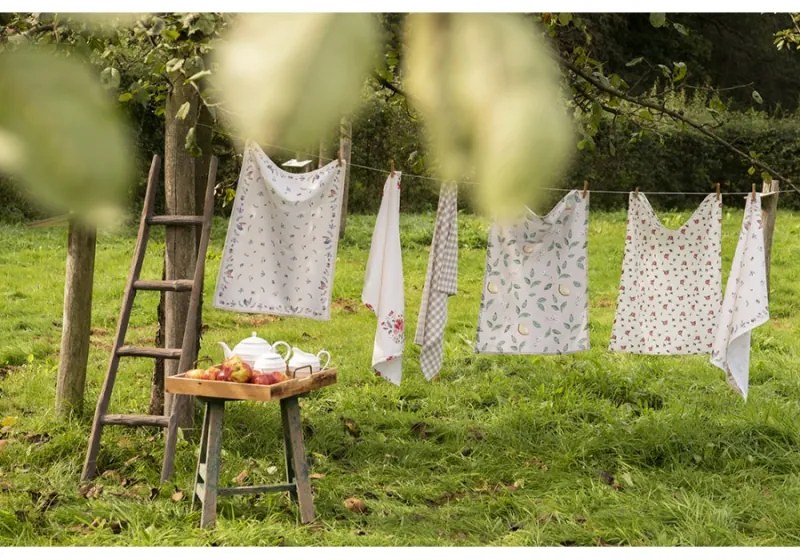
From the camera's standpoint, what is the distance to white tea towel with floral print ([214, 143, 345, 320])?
352 centimetres

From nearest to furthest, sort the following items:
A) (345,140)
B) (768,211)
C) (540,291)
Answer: (345,140)
(540,291)
(768,211)

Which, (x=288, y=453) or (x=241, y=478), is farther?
(x=241, y=478)

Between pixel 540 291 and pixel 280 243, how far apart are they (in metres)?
1.03

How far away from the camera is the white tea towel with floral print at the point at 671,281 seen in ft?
12.8

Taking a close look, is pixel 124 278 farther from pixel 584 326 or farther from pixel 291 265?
pixel 584 326

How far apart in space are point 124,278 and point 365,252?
6.04 ft

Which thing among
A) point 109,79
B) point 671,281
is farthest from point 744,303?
point 109,79

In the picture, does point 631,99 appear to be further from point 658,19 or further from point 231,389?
point 231,389

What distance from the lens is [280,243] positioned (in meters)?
3.56


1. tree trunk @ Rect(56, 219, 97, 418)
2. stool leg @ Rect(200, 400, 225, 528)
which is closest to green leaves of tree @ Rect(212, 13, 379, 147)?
stool leg @ Rect(200, 400, 225, 528)

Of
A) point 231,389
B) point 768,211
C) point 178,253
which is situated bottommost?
point 231,389

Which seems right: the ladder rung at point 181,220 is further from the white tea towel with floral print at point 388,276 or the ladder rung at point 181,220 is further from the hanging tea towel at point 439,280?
the hanging tea towel at point 439,280

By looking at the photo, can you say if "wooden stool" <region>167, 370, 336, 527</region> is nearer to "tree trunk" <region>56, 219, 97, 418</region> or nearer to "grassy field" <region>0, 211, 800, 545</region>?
"grassy field" <region>0, 211, 800, 545</region>

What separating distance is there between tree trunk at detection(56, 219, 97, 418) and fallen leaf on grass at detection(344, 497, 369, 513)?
1.24 metres
